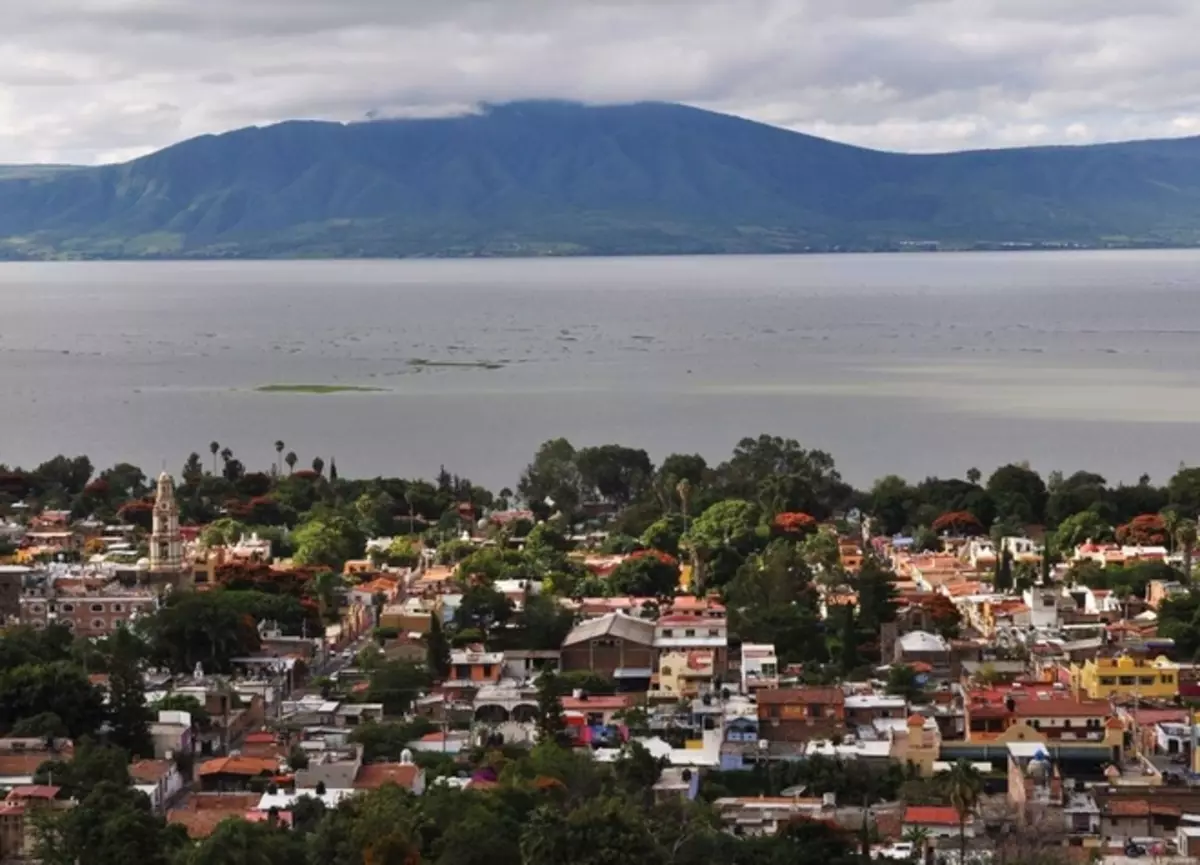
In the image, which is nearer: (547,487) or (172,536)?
(172,536)

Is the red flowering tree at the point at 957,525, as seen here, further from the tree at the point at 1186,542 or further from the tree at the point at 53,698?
the tree at the point at 53,698

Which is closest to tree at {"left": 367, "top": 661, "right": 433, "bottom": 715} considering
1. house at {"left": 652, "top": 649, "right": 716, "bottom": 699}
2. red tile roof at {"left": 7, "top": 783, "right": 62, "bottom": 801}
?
house at {"left": 652, "top": 649, "right": 716, "bottom": 699}

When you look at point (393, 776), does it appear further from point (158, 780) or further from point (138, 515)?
Result: point (138, 515)

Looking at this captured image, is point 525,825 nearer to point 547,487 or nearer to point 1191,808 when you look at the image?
point 1191,808

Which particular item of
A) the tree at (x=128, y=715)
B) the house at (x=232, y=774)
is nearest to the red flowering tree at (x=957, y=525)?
the tree at (x=128, y=715)

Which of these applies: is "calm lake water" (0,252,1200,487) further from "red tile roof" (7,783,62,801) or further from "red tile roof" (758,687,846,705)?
"red tile roof" (7,783,62,801)

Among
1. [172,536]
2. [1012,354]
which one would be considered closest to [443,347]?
[1012,354]
